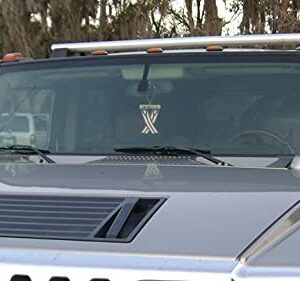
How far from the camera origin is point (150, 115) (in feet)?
11.9

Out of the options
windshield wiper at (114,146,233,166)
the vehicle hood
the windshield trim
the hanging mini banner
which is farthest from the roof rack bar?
the vehicle hood

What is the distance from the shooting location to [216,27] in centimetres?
1925

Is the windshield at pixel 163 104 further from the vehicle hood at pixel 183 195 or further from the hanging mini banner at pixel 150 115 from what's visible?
the vehicle hood at pixel 183 195

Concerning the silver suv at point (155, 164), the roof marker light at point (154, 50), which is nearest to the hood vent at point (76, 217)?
the silver suv at point (155, 164)

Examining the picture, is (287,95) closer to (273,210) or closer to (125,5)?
(273,210)

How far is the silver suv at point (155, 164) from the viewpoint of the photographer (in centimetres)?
209

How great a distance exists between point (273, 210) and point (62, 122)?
191 cm

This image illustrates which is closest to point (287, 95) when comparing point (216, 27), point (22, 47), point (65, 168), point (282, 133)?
point (282, 133)

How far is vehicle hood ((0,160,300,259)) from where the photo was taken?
214 cm

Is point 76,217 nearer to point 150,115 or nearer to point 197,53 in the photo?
point 150,115

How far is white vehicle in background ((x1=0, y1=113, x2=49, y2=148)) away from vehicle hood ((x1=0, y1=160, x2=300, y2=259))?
669mm

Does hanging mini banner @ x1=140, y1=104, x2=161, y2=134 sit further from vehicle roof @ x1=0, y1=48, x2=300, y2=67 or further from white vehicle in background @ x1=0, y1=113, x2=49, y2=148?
white vehicle in background @ x1=0, y1=113, x2=49, y2=148

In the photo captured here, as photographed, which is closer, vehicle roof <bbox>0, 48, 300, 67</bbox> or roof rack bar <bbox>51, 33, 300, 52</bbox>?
vehicle roof <bbox>0, 48, 300, 67</bbox>

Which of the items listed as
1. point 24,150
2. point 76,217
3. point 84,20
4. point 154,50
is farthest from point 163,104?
point 84,20
